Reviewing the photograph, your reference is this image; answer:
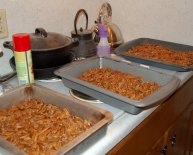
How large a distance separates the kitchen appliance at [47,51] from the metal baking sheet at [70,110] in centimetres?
16

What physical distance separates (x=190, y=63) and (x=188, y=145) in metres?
0.56

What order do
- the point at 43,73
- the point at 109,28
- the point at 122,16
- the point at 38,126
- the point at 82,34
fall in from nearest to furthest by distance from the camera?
the point at 38,126 → the point at 43,73 → the point at 82,34 → the point at 109,28 → the point at 122,16

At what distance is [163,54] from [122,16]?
0.45 metres

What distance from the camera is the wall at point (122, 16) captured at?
105 centimetres

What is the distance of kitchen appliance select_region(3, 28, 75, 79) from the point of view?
924 mm

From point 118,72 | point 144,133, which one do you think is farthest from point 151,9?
point 144,133

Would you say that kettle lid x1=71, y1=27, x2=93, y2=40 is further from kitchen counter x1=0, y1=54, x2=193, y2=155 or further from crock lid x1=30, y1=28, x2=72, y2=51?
kitchen counter x1=0, y1=54, x2=193, y2=155

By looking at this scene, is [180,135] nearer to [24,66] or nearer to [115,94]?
[115,94]

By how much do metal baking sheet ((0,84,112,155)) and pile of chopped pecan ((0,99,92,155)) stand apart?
0.06ft

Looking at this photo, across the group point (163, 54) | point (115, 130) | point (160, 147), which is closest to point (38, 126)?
point (115, 130)

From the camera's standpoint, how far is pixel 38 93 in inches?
31.9

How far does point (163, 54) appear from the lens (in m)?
1.23

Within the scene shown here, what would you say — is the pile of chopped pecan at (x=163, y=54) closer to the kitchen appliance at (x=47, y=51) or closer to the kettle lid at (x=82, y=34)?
the kettle lid at (x=82, y=34)

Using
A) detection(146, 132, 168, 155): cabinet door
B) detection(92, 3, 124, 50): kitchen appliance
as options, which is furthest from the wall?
detection(146, 132, 168, 155): cabinet door
